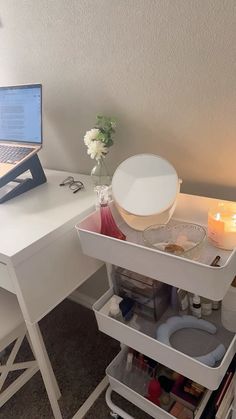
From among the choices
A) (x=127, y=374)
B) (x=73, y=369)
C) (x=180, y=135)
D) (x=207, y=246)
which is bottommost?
(x=73, y=369)

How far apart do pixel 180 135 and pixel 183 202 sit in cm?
20

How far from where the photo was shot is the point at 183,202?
97 centimetres

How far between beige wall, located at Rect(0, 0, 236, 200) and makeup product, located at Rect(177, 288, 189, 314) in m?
0.32

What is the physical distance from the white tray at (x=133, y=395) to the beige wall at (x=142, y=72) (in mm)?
618

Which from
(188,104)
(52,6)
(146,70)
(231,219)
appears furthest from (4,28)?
(231,219)

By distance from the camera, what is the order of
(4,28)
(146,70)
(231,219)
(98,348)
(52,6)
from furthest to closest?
(98,348) → (4,28) → (52,6) → (146,70) → (231,219)

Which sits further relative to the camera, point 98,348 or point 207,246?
point 98,348

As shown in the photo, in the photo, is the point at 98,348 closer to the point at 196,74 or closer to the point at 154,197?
the point at 154,197

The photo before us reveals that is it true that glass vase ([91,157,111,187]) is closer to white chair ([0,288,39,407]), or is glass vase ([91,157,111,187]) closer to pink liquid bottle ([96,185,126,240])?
pink liquid bottle ([96,185,126,240])

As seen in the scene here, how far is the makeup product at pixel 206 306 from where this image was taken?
0.97m

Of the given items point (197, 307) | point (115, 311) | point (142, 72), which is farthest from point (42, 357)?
point (142, 72)

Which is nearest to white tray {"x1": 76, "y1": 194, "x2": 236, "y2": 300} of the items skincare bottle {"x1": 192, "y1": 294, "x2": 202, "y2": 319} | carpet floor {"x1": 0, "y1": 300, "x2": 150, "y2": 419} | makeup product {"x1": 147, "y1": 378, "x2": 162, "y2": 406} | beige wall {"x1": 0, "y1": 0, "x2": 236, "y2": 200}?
beige wall {"x1": 0, "y1": 0, "x2": 236, "y2": 200}

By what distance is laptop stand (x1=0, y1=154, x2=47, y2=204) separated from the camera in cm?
108

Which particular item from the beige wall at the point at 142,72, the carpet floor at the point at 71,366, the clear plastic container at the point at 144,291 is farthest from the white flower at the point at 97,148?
the carpet floor at the point at 71,366
